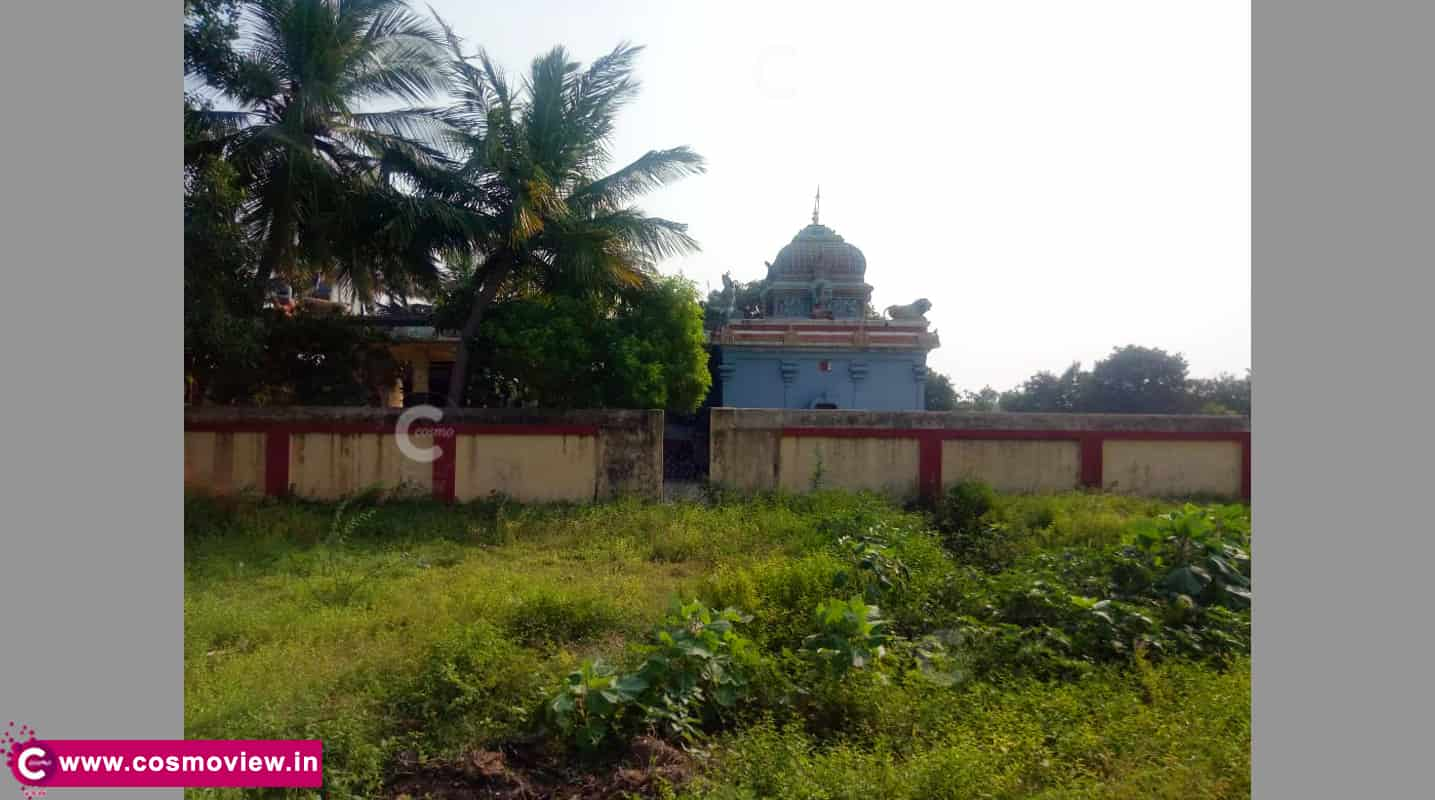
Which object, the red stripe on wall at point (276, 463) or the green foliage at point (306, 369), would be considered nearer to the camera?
the red stripe on wall at point (276, 463)

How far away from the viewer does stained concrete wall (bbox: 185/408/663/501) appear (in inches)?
404

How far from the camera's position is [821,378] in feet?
64.4

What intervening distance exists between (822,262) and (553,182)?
38.2 ft

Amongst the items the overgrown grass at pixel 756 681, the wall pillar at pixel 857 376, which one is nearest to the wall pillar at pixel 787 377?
the wall pillar at pixel 857 376

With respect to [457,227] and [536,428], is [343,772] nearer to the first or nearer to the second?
[536,428]

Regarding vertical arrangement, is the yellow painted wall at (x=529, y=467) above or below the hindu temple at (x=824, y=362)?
below

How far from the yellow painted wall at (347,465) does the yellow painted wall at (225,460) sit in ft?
1.43

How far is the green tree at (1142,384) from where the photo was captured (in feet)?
79.1

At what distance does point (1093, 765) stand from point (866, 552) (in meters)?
3.21

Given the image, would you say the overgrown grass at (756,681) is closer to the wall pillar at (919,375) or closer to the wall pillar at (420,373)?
the wall pillar at (420,373)

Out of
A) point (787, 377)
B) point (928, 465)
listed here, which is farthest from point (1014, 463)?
point (787, 377)

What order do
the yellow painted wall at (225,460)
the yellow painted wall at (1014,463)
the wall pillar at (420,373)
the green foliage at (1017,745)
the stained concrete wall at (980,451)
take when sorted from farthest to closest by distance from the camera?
the wall pillar at (420,373) → the yellow painted wall at (1014,463) → the stained concrete wall at (980,451) → the yellow painted wall at (225,460) → the green foliage at (1017,745)

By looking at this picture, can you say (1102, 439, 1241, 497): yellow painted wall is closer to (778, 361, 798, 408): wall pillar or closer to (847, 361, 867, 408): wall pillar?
(847, 361, 867, 408): wall pillar

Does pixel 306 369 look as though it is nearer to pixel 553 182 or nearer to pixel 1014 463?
pixel 553 182
